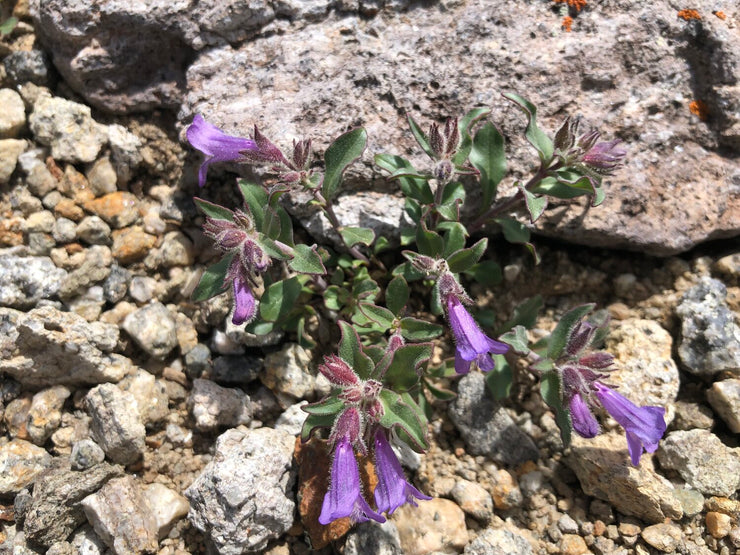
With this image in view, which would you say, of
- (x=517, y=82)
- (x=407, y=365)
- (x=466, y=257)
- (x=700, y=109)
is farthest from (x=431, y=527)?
(x=700, y=109)

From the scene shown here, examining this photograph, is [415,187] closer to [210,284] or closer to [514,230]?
[514,230]

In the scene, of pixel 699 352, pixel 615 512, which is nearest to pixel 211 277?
pixel 615 512

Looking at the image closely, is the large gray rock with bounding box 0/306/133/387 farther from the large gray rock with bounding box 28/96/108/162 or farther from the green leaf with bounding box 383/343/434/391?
the green leaf with bounding box 383/343/434/391

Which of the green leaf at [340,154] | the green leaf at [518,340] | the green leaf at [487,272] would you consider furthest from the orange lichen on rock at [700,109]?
the green leaf at [340,154]

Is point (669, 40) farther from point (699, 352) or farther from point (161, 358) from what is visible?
point (161, 358)

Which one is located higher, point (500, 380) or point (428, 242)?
point (428, 242)

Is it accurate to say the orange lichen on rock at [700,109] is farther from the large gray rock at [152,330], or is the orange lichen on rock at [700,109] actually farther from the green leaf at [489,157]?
the large gray rock at [152,330]
